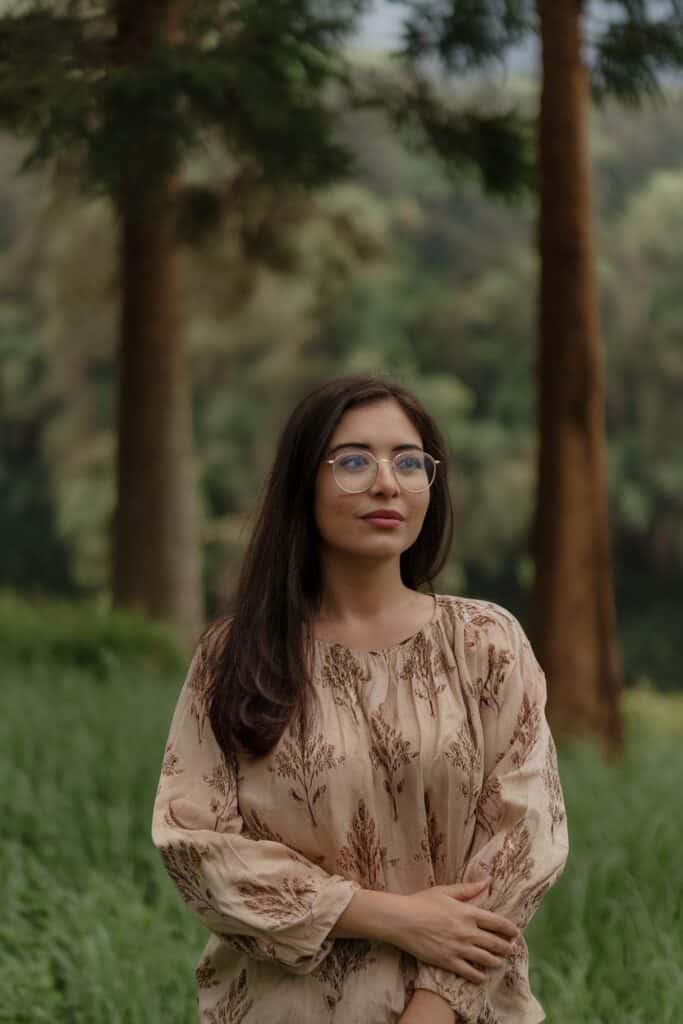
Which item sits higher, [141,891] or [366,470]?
[366,470]

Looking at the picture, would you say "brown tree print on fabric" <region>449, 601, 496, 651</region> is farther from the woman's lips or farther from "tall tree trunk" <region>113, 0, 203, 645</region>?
"tall tree trunk" <region>113, 0, 203, 645</region>

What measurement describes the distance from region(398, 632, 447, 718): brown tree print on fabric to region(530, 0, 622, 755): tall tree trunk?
4773mm

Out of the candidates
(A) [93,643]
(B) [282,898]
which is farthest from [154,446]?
(B) [282,898]

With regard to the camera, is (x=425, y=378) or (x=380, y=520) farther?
(x=425, y=378)

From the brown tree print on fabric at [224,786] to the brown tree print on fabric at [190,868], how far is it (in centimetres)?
6

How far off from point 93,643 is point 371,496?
7012 millimetres

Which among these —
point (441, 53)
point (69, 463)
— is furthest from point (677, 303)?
point (441, 53)

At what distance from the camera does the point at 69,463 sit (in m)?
23.0

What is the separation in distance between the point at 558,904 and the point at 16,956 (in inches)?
59.8

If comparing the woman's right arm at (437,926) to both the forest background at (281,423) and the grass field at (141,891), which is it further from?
the forest background at (281,423)

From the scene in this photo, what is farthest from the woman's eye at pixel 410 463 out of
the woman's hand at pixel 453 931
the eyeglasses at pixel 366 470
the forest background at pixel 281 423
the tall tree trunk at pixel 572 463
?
the tall tree trunk at pixel 572 463

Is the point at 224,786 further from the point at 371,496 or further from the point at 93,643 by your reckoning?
the point at 93,643

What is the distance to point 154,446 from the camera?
9859mm

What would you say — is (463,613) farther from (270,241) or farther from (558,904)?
(270,241)
